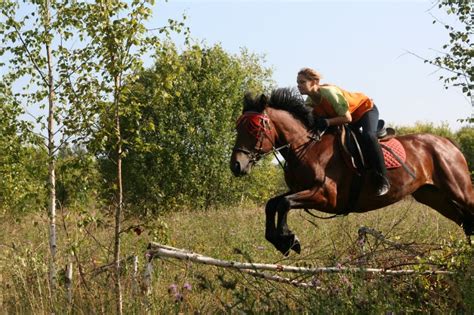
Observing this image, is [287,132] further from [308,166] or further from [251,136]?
[251,136]

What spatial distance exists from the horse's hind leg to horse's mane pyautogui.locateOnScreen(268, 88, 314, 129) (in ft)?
8.25

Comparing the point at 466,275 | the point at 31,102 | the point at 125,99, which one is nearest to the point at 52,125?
the point at 31,102

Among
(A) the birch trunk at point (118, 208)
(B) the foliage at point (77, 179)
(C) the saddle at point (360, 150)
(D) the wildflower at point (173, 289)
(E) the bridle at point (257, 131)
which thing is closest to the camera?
(D) the wildflower at point (173, 289)

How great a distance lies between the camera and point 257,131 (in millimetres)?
7793

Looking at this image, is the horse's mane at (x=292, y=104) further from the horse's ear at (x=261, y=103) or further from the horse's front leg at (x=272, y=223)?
the horse's front leg at (x=272, y=223)

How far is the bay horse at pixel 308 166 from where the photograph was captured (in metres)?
7.62

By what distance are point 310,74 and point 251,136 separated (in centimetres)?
112

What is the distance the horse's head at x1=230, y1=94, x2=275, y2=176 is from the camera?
296 inches

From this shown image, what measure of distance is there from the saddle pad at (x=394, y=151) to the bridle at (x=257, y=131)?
1.76 meters

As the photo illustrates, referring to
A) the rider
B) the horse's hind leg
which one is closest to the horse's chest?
the rider

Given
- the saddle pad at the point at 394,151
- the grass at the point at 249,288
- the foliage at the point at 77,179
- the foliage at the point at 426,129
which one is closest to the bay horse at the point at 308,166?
the saddle pad at the point at 394,151

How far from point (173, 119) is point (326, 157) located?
16905 mm

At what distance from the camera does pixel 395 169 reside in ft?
29.7

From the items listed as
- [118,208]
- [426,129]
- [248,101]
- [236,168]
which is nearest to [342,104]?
[248,101]
